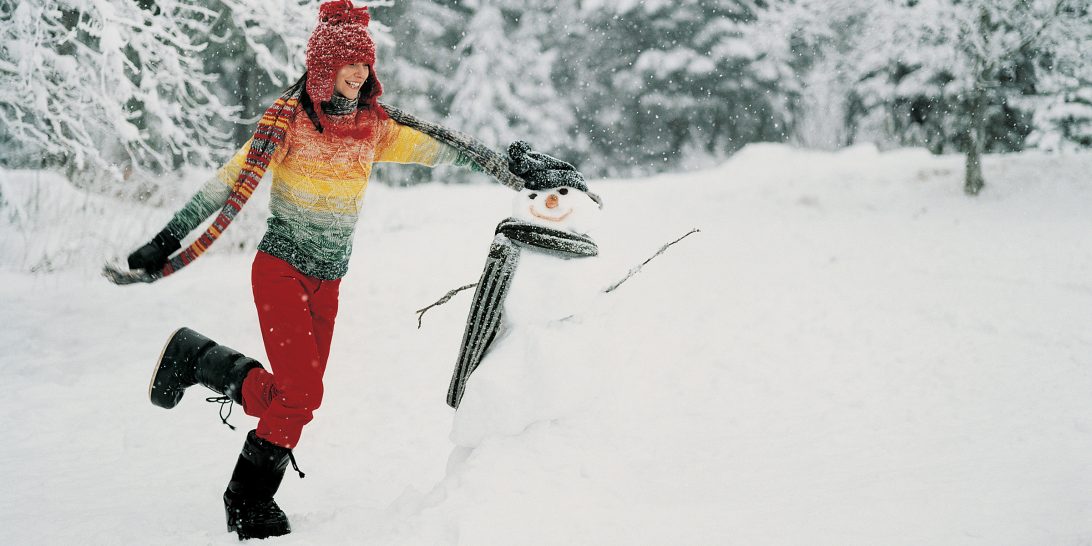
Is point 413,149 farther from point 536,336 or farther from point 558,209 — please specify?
point 536,336

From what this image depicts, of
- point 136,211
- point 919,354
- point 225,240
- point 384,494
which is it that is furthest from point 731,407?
point 136,211

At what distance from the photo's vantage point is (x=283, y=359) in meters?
2.78

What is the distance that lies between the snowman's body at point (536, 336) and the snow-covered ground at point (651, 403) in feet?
0.23

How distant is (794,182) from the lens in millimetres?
12570

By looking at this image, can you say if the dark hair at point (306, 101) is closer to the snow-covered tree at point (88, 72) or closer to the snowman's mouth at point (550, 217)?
the snowman's mouth at point (550, 217)

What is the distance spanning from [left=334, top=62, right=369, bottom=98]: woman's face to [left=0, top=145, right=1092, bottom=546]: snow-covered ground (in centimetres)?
128

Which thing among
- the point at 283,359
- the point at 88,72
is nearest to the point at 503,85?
the point at 88,72

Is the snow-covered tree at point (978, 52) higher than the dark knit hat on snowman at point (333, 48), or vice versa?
the dark knit hat on snowman at point (333, 48)

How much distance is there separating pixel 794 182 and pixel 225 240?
9033 mm

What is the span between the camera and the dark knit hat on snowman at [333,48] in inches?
109

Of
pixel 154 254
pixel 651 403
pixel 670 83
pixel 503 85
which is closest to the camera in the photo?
pixel 154 254

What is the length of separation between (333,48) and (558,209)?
1035mm

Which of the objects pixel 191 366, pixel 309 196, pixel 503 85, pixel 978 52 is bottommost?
pixel 503 85

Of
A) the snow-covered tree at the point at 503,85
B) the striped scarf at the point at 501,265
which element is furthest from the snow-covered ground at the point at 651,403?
the snow-covered tree at the point at 503,85
